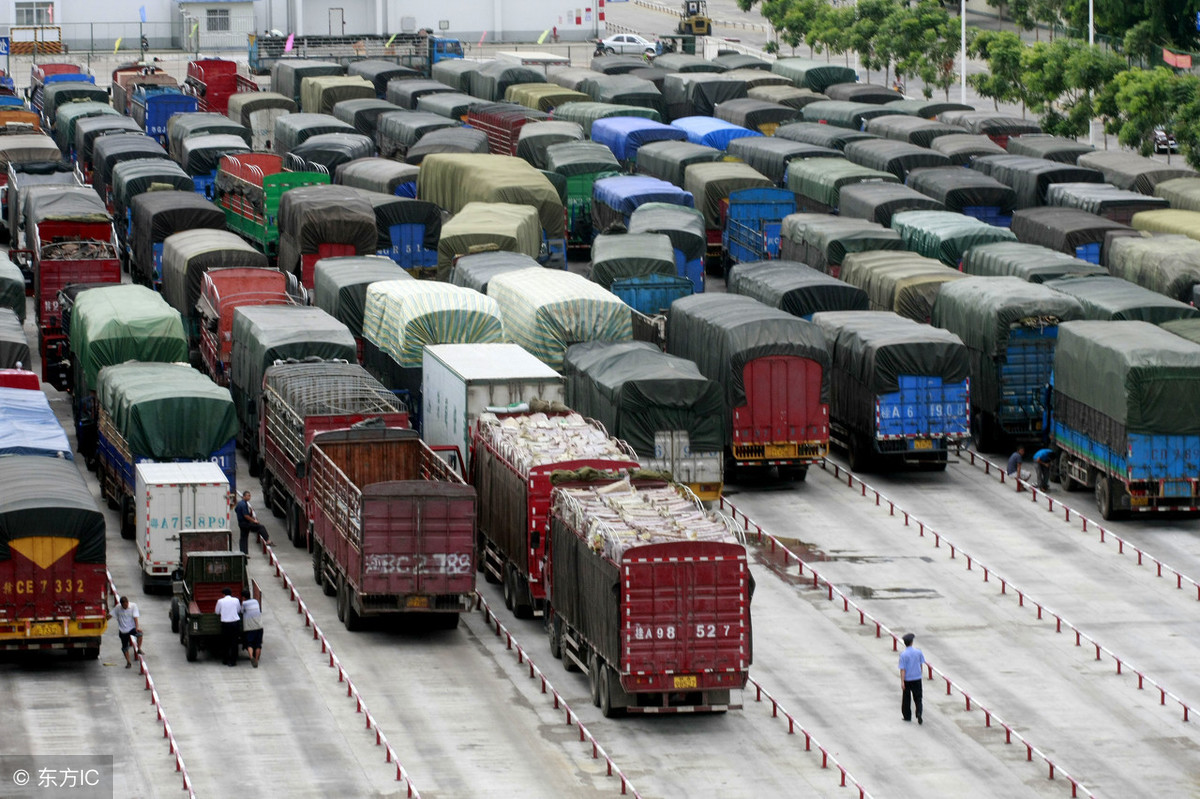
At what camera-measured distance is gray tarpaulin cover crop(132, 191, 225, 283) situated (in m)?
64.4

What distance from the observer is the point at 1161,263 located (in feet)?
193

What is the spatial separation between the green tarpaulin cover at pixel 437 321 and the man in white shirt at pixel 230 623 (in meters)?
12.7

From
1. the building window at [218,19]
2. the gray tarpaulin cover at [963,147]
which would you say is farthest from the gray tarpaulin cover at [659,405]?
the building window at [218,19]

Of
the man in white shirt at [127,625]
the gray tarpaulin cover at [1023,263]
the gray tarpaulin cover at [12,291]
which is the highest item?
the gray tarpaulin cover at [1023,263]

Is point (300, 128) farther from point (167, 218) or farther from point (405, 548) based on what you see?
point (405, 548)

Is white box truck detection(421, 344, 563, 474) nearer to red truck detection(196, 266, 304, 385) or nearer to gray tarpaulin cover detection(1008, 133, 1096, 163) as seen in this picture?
red truck detection(196, 266, 304, 385)

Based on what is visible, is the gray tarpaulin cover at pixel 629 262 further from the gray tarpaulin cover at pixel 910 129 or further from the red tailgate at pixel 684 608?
the gray tarpaulin cover at pixel 910 129

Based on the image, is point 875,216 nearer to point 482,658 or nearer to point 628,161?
point 628,161

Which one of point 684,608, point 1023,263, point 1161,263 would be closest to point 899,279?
point 1023,263

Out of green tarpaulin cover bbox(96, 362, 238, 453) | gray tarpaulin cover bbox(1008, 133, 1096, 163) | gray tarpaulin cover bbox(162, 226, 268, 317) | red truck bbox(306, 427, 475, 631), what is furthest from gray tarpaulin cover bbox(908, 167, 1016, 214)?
red truck bbox(306, 427, 475, 631)

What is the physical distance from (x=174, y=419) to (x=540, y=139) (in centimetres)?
4136

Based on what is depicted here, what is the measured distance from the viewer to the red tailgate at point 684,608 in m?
33.2

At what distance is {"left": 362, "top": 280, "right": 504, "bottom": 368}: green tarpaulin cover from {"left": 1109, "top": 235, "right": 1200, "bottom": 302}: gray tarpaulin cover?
63.5 ft

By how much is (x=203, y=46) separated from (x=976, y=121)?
59262mm
